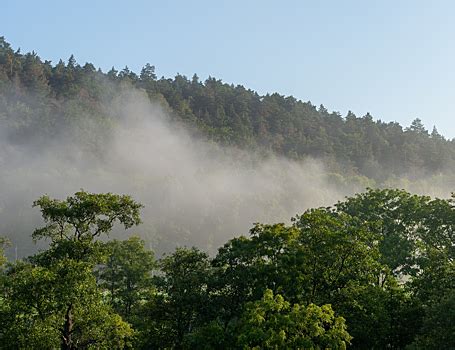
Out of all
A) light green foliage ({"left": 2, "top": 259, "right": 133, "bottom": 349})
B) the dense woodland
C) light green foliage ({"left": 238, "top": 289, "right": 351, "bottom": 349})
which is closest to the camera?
light green foliage ({"left": 238, "top": 289, "right": 351, "bottom": 349})

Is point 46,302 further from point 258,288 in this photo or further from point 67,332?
point 258,288

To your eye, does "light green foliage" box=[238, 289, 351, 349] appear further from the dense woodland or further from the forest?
the dense woodland

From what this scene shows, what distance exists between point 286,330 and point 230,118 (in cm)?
15652

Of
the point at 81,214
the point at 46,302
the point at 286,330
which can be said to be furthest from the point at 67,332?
the point at 286,330

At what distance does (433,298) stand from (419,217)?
39.2 ft

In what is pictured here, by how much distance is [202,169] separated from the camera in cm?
16312

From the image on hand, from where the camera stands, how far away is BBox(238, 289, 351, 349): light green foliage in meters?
20.6

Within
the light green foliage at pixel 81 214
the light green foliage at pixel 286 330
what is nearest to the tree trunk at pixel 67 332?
the light green foliage at pixel 81 214

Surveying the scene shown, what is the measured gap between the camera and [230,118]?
17500cm

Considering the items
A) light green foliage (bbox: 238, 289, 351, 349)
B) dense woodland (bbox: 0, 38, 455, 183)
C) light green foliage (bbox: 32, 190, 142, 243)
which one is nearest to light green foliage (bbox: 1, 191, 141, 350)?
light green foliage (bbox: 32, 190, 142, 243)

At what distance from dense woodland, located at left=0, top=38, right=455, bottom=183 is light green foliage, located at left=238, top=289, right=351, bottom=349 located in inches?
5605

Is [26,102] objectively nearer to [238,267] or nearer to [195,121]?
[195,121]

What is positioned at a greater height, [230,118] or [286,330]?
[230,118]

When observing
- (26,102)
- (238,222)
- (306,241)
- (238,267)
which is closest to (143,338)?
(238,267)
